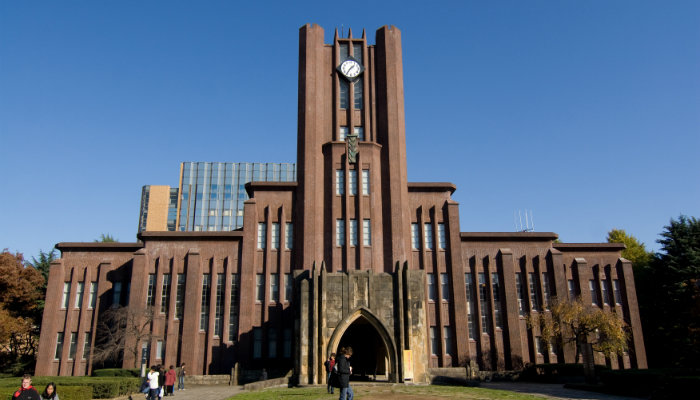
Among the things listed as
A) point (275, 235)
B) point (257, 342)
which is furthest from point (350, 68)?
point (257, 342)

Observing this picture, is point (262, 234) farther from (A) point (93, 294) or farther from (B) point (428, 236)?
(A) point (93, 294)

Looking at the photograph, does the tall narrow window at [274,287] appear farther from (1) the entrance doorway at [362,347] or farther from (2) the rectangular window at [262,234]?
(1) the entrance doorway at [362,347]

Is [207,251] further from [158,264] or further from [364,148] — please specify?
[364,148]

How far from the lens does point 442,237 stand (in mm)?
41531

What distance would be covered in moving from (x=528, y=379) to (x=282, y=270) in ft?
61.5

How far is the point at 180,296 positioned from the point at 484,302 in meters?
Result: 22.7

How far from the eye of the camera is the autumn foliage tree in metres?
40.2

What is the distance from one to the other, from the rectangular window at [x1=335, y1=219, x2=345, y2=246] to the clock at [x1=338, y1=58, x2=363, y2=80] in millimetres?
11968

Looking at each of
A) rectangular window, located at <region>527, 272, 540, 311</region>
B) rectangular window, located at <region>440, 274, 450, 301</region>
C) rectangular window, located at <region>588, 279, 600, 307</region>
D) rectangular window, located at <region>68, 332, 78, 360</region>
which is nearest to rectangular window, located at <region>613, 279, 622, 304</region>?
rectangular window, located at <region>588, 279, 600, 307</region>

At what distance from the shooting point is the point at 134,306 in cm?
3734

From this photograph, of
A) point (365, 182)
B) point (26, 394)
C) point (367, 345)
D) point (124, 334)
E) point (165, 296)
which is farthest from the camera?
point (365, 182)

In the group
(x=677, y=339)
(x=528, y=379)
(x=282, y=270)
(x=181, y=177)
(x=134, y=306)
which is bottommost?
(x=528, y=379)

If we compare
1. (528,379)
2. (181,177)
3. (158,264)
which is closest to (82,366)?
(158,264)

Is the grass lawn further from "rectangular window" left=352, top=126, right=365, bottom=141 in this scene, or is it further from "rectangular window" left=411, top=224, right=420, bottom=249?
"rectangular window" left=352, top=126, right=365, bottom=141
